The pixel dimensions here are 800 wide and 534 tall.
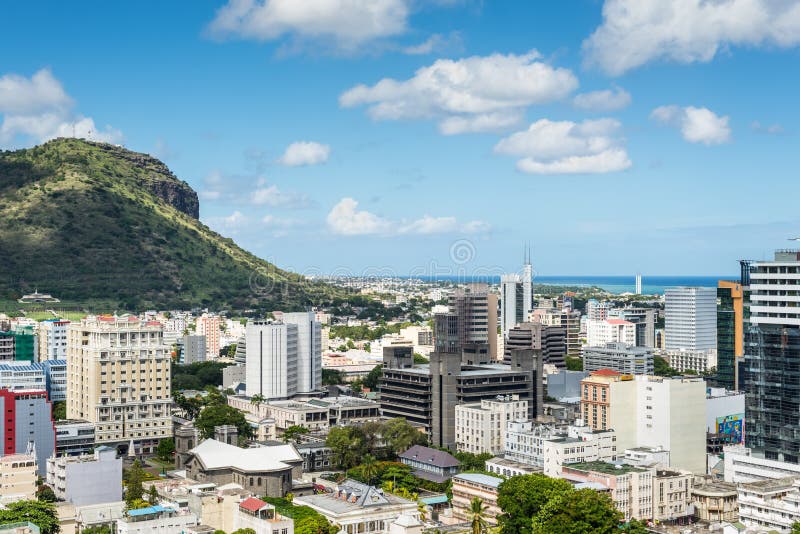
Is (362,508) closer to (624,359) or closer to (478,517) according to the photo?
(478,517)

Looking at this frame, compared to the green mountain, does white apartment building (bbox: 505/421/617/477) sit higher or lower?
lower

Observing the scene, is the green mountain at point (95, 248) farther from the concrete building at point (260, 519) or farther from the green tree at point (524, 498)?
the green tree at point (524, 498)

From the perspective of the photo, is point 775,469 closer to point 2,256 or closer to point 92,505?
point 92,505

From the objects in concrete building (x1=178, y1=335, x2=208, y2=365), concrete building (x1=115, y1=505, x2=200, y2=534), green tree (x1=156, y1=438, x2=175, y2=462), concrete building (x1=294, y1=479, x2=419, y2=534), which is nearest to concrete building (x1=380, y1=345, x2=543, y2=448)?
green tree (x1=156, y1=438, x2=175, y2=462)

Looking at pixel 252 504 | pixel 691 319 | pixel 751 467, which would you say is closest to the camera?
pixel 252 504

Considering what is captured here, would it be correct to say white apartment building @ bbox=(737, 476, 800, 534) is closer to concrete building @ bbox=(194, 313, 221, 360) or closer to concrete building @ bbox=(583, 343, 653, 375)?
concrete building @ bbox=(583, 343, 653, 375)

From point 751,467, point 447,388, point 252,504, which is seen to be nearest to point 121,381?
point 447,388

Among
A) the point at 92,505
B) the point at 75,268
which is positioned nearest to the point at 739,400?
the point at 92,505
